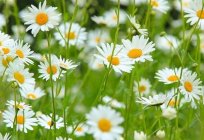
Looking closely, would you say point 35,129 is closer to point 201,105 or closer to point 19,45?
point 19,45

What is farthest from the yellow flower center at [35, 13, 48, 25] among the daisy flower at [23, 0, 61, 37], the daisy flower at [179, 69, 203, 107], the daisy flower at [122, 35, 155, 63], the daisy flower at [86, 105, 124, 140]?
the daisy flower at [86, 105, 124, 140]

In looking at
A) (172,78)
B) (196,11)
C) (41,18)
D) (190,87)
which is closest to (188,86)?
(190,87)

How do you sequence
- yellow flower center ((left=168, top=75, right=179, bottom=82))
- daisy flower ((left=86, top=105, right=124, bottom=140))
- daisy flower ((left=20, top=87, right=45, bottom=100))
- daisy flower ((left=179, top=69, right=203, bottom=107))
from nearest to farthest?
1. daisy flower ((left=86, top=105, right=124, bottom=140))
2. daisy flower ((left=179, top=69, right=203, bottom=107))
3. yellow flower center ((left=168, top=75, right=179, bottom=82))
4. daisy flower ((left=20, top=87, right=45, bottom=100))

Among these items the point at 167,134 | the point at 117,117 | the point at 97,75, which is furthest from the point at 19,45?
the point at 97,75

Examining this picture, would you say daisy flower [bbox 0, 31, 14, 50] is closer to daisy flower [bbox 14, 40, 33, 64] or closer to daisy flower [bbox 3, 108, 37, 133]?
daisy flower [bbox 14, 40, 33, 64]

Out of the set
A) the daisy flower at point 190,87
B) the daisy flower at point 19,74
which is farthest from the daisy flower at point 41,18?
the daisy flower at point 190,87

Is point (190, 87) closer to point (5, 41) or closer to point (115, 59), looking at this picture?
point (115, 59)
